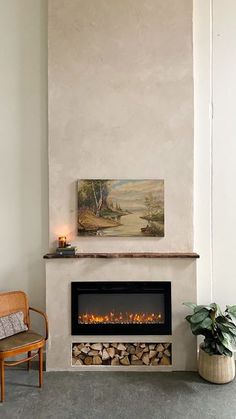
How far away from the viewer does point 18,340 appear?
8.71 ft

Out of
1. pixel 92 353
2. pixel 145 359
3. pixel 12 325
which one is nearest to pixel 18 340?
pixel 12 325

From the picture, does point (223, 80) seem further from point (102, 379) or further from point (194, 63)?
point (102, 379)

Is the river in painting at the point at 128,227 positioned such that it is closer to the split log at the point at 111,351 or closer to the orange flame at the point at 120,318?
the orange flame at the point at 120,318

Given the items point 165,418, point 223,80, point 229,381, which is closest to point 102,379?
point 165,418

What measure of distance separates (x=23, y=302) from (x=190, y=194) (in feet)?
6.58

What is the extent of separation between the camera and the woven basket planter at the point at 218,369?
8.98 feet

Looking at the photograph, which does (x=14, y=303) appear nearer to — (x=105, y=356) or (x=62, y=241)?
(x=62, y=241)

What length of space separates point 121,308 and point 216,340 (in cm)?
93

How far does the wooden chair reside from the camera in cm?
252

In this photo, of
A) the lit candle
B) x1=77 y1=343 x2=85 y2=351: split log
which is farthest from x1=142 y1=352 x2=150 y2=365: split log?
the lit candle

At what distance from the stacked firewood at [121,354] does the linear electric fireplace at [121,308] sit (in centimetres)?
14

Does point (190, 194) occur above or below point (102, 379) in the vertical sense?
above

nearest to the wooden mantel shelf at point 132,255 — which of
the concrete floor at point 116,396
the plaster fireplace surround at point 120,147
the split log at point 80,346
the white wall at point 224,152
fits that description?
the plaster fireplace surround at point 120,147

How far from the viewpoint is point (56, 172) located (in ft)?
10.1
